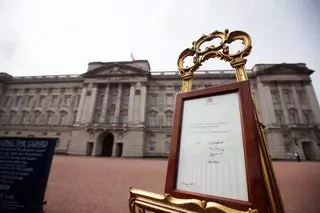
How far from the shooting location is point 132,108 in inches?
1049

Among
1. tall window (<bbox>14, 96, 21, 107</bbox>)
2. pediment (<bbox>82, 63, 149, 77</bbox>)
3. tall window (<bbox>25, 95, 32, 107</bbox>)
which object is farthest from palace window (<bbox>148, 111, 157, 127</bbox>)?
tall window (<bbox>14, 96, 21, 107</bbox>)

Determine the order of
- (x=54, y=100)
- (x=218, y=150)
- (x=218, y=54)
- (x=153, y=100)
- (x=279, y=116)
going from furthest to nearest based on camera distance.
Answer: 1. (x=54, y=100)
2. (x=153, y=100)
3. (x=279, y=116)
4. (x=218, y=54)
5. (x=218, y=150)

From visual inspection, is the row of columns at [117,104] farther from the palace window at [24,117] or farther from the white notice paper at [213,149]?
the white notice paper at [213,149]

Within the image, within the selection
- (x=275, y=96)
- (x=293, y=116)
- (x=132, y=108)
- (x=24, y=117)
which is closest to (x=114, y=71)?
(x=132, y=108)

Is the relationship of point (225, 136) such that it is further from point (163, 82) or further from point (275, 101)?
point (275, 101)

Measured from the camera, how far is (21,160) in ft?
9.55

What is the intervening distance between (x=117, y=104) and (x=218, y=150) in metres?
27.1

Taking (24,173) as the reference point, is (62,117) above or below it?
above

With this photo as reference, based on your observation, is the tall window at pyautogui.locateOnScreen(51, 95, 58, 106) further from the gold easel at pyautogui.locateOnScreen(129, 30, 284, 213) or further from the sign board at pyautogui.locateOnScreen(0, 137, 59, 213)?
the gold easel at pyautogui.locateOnScreen(129, 30, 284, 213)

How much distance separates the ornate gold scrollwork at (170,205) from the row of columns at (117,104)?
2456 cm

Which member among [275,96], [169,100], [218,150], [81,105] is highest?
[275,96]

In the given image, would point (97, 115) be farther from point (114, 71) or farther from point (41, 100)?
point (41, 100)

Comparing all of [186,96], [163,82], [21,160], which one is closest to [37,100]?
[163,82]

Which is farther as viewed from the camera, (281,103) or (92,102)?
(92,102)
